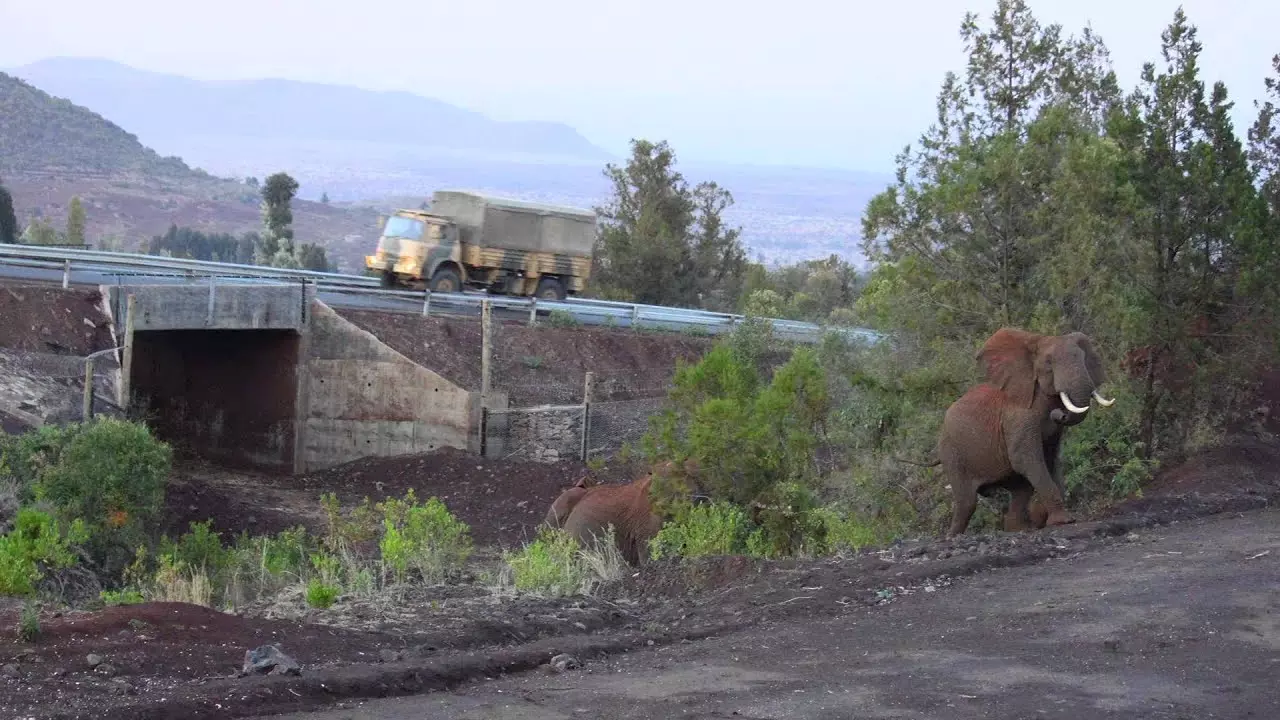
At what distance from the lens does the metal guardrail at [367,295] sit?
30.4 metres

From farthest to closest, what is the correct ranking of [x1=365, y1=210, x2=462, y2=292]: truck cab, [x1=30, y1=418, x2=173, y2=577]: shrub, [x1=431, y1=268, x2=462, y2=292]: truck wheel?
[x1=431, y1=268, x2=462, y2=292]: truck wheel < [x1=365, y1=210, x2=462, y2=292]: truck cab < [x1=30, y1=418, x2=173, y2=577]: shrub

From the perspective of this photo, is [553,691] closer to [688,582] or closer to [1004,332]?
[688,582]

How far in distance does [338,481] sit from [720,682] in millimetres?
21270

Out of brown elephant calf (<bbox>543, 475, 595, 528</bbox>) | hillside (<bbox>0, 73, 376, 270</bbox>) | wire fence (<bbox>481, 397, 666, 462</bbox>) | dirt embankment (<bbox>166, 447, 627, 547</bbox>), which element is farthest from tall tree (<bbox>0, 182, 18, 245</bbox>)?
hillside (<bbox>0, 73, 376, 270</bbox>)

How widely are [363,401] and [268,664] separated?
22540 mm

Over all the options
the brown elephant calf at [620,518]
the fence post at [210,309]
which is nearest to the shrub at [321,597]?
the brown elephant calf at [620,518]

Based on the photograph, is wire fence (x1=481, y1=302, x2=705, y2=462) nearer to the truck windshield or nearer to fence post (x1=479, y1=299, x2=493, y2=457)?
fence post (x1=479, y1=299, x2=493, y2=457)

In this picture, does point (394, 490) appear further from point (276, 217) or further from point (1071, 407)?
point (276, 217)

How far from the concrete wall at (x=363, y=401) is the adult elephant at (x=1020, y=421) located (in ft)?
49.1

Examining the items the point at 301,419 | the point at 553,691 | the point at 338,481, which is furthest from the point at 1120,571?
the point at 301,419

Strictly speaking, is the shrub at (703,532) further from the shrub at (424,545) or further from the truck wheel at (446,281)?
the truck wheel at (446,281)

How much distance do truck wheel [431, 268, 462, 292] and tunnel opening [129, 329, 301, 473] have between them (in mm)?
5490

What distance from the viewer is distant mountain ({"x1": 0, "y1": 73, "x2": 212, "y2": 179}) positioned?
116 meters

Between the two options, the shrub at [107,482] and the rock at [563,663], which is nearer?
the rock at [563,663]
